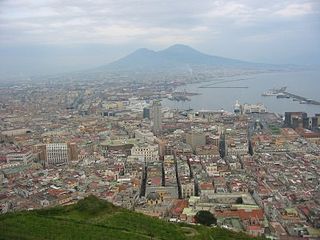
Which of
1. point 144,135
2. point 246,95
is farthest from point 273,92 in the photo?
point 144,135

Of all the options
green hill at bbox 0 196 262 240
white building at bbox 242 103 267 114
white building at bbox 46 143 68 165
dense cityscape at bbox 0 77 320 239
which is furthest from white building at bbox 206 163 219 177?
white building at bbox 242 103 267 114

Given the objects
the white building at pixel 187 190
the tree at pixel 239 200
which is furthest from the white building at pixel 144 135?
the tree at pixel 239 200

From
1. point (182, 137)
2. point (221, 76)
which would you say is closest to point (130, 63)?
point (221, 76)

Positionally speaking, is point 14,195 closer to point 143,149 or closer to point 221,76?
point 143,149

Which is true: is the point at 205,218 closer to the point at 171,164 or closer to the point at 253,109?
the point at 171,164

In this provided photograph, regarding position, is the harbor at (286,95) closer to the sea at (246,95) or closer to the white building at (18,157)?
the sea at (246,95)

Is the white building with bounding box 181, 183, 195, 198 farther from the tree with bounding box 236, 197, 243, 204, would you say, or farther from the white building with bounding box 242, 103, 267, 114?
the white building with bounding box 242, 103, 267, 114
